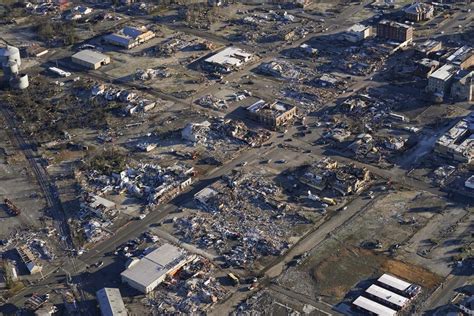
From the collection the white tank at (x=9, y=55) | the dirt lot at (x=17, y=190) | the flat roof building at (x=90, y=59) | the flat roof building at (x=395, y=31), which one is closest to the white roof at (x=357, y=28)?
the flat roof building at (x=395, y=31)

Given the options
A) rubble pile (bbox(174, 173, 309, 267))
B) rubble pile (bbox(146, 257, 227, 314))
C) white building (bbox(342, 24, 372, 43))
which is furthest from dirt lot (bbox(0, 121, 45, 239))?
white building (bbox(342, 24, 372, 43))

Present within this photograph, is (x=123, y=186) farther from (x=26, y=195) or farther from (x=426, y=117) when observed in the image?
(x=426, y=117)

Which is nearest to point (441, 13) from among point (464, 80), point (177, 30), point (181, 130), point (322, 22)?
point (322, 22)

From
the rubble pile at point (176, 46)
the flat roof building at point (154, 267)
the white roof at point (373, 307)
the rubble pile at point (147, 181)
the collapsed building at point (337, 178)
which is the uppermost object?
the rubble pile at point (176, 46)

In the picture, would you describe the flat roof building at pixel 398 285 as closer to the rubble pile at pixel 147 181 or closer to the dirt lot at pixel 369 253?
the dirt lot at pixel 369 253

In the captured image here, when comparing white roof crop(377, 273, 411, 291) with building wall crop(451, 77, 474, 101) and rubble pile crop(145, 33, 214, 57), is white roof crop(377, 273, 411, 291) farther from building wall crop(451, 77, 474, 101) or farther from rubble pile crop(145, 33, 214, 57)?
rubble pile crop(145, 33, 214, 57)
